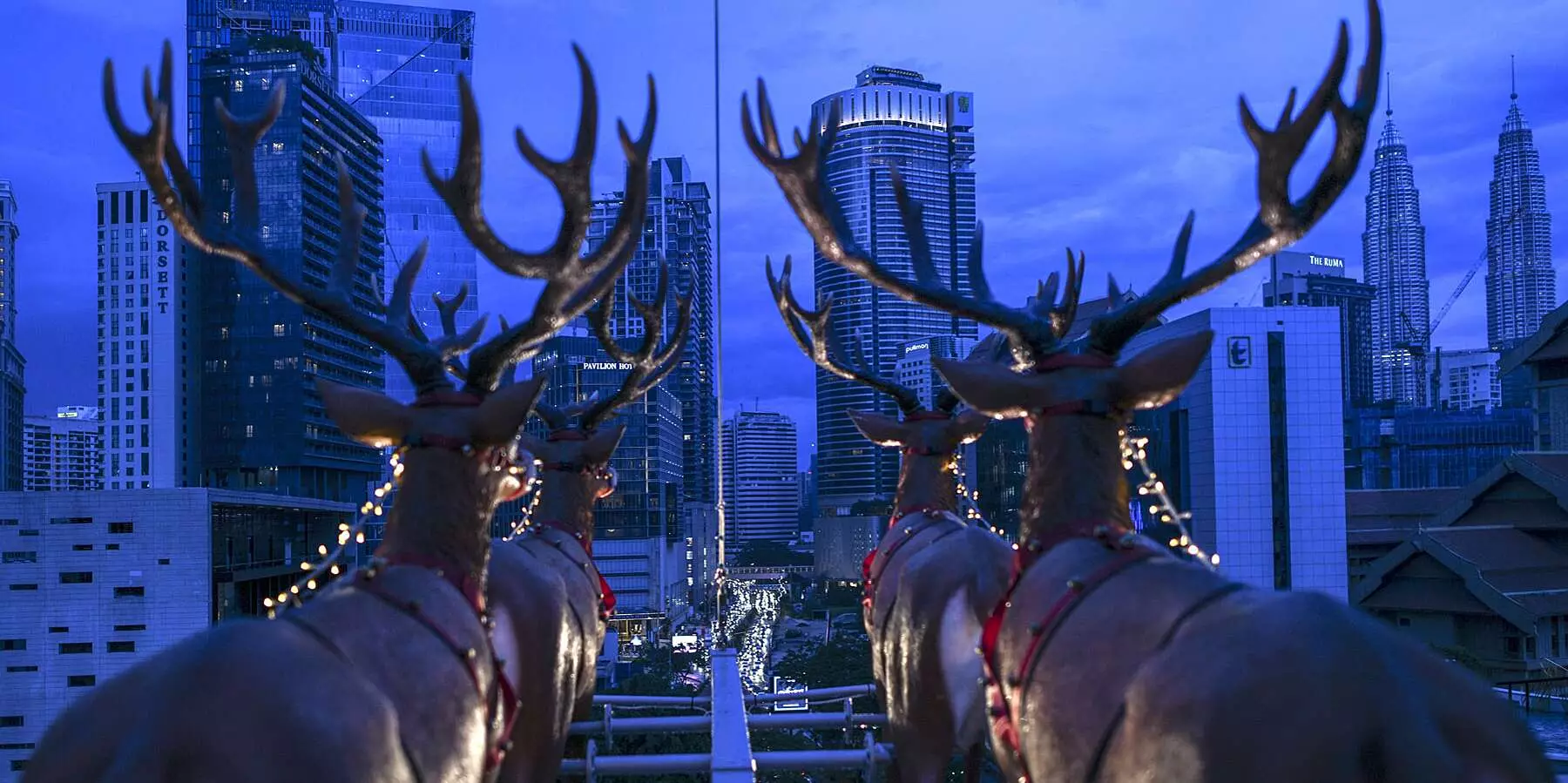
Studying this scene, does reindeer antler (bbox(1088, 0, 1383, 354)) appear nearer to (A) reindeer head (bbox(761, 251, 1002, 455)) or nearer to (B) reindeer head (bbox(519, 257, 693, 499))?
(A) reindeer head (bbox(761, 251, 1002, 455))

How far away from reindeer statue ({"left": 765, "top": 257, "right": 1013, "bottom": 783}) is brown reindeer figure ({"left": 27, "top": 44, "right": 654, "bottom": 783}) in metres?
1.28

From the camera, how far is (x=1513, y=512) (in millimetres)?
26125

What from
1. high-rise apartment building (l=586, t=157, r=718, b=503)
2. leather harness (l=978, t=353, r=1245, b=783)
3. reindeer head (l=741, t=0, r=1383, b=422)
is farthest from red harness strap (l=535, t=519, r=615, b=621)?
high-rise apartment building (l=586, t=157, r=718, b=503)

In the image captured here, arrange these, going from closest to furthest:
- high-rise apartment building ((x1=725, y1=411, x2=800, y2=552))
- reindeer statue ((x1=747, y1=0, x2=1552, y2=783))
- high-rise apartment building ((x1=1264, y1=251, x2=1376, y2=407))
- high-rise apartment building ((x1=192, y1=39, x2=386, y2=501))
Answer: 1. reindeer statue ((x1=747, y1=0, x2=1552, y2=783))
2. high-rise apartment building ((x1=192, y1=39, x2=386, y2=501))
3. high-rise apartment building ((x1=1264, y1=251, x2=1376, y2=407))
4. high-rise apartment building ((x1=725, y1=411, x2=800, y2=552))

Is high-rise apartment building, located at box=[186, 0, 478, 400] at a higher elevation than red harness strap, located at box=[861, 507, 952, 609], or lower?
higher

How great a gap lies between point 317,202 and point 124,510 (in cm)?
2833

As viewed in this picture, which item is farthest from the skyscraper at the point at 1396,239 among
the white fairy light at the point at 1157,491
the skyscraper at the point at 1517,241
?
the white fairy light at the point at 1157,491

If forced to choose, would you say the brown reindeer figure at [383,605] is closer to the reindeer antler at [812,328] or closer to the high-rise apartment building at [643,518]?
the reindeer antler at [812,328]

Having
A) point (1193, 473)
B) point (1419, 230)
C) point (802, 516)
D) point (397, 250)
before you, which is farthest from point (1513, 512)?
point (1419, 230)

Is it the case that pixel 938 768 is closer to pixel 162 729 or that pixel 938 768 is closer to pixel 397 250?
pixel 162 729

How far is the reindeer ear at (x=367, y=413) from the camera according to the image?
3.46 meters

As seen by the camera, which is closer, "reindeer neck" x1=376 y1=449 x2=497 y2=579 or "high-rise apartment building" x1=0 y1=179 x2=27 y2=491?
"reindeer neck" x1=376 y1=449 x2=497 y2=579

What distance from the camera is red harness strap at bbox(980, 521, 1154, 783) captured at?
9.79ft

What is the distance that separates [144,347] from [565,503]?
5377 cm
